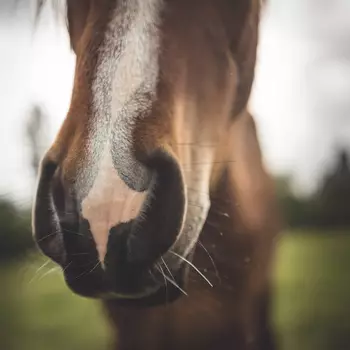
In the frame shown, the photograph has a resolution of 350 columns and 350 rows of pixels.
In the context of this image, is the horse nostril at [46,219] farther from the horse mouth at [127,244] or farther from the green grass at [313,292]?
the green grass at [313,292]

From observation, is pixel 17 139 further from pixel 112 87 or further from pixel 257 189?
pixel 257 189

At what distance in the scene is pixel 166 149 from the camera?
1.06m

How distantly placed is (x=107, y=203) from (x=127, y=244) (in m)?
0.07

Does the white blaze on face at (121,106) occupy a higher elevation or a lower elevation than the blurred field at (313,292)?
higher

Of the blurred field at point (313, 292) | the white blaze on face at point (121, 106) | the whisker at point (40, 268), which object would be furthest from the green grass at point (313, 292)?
the whisker at point (40, 268)

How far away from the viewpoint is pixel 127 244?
1.06 meters

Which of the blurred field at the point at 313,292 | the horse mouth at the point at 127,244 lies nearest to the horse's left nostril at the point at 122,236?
the horse mouth at the point at 127,244

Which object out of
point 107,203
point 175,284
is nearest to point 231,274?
point 175,284

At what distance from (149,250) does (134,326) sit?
0.16m

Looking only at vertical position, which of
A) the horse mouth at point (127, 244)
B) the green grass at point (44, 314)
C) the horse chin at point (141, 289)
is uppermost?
the horse mouth at point (127, 244)

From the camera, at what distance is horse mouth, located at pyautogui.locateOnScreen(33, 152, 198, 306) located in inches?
41.8

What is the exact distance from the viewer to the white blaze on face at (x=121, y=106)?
3.52ft

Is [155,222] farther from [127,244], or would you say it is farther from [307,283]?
[307,283]

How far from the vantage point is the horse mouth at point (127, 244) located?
1062mm
